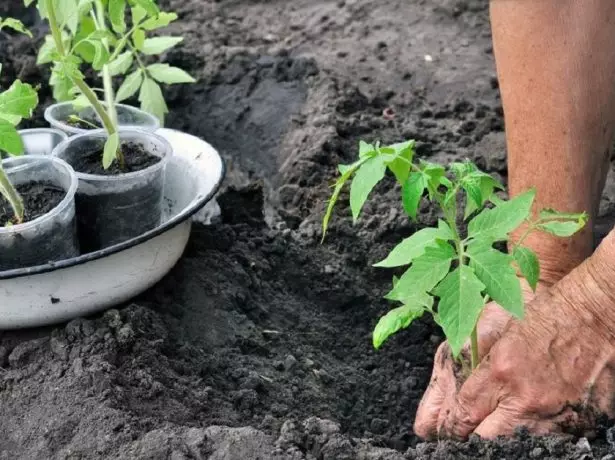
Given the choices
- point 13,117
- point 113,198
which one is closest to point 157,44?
point 113,198

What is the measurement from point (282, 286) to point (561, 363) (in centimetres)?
100

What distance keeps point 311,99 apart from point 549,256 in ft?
5.17

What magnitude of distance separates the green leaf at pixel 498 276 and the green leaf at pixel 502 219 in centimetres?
4

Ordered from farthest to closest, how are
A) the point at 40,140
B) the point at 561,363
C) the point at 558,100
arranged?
the point at 40,140, the point at 558,100, the point at 561,363

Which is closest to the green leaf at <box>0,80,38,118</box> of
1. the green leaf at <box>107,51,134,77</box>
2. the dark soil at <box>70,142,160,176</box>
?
the dark soil at <box>70,142,160,176</box>

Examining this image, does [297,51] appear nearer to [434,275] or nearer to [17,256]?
[17,256]

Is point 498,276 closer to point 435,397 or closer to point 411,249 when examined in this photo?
point 411,249

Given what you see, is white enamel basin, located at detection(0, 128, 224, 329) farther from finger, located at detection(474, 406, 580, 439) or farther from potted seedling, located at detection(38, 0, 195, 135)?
finger, located at detection(474, 406, 580, 439)

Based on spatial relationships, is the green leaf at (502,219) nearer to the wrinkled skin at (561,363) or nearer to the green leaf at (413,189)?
the green leaf at (413,189)

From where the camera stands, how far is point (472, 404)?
2.04 metres

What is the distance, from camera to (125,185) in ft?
7.75

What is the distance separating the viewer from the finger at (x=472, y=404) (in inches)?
78.3

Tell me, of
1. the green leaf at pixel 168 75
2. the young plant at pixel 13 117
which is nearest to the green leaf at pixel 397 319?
the young plant at pixel 13 117

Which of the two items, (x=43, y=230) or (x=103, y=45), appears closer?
(x=43, y=230)
